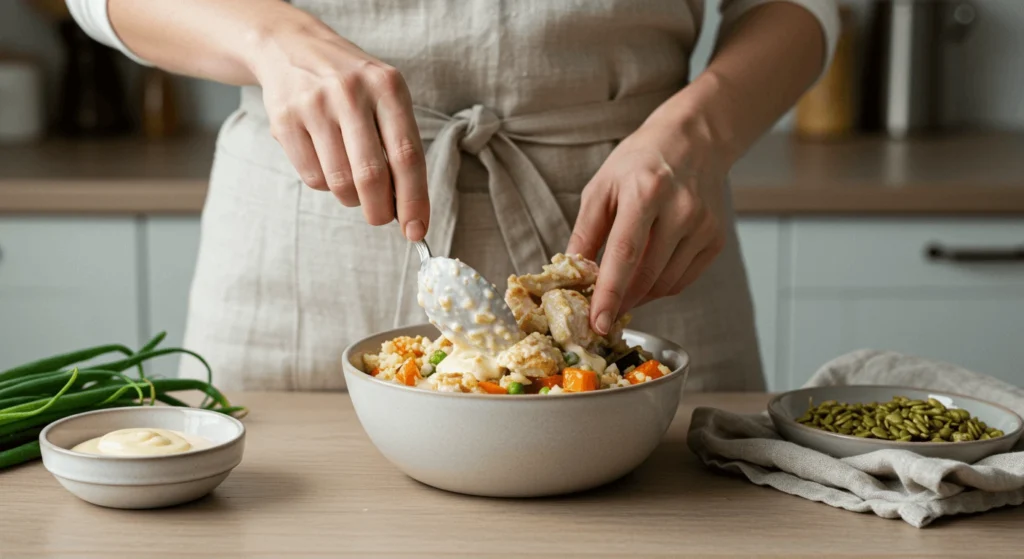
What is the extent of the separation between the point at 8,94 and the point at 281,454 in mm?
2050

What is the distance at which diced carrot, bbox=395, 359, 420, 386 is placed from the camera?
93 cm

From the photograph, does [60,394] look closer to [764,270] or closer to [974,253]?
[764,270]

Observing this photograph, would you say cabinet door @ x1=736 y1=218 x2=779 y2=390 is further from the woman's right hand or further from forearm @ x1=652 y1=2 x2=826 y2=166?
the woman's right hand

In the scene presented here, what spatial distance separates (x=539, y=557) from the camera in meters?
0.79

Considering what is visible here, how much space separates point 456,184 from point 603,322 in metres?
0.39

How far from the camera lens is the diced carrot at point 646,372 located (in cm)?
93

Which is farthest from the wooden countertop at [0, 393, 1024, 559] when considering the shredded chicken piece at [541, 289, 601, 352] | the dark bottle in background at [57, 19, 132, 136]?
the dark bottle in background at [57, 19, 132, 136]

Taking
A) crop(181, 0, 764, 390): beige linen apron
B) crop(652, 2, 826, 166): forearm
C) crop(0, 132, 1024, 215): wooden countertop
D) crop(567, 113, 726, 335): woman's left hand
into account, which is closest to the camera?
crop(567, 113, 726, 335): woman's left hand

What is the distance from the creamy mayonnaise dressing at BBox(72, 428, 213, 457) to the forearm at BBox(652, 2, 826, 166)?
56 centimetres

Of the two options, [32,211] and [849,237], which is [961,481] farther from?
[32,211]

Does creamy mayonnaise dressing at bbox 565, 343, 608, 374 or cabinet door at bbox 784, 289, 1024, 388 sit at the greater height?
creamy mayonnaise dressing at bbox 565, 343, 608, 374

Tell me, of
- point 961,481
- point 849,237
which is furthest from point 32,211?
point 961,481

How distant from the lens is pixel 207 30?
1115mm

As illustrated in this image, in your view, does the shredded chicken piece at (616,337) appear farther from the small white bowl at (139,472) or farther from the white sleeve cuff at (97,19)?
the white sleeve cuff at (97,19)
